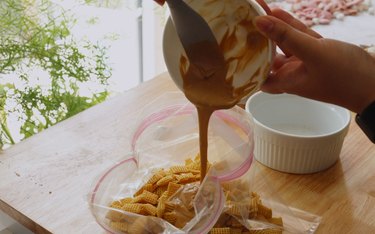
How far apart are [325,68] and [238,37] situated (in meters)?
0.12

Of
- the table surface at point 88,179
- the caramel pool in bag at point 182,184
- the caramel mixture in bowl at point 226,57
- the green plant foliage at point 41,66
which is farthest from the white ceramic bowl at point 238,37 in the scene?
the green plant foliage at point 41,66

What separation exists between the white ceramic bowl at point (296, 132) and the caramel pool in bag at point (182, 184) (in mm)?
74

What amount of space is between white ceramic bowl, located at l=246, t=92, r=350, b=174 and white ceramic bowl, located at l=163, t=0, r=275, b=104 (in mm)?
179

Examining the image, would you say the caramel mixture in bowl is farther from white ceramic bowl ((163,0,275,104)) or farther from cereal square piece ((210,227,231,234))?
cereal square piece ((210,227,231,234))

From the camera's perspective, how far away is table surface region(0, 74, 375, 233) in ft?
2.28

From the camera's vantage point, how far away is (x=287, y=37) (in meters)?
0.54

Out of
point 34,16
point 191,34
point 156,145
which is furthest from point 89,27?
point 191,34

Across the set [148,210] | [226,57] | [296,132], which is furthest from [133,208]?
[296,132]

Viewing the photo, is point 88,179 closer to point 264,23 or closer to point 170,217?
point 170,217

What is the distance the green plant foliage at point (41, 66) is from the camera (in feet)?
2.98

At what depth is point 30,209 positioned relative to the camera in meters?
0.71

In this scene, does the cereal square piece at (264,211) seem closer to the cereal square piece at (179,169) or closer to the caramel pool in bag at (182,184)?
the caramel pool in bag at (182,184)

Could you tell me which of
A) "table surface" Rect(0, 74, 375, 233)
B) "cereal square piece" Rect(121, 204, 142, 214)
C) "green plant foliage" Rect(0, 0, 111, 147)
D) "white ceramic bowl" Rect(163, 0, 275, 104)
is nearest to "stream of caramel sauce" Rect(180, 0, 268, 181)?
"white ceramic bowl" Rect(163, 0, 275, 104)

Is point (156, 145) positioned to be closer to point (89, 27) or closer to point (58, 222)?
point (58, 222)
